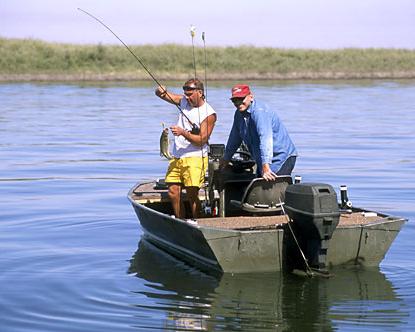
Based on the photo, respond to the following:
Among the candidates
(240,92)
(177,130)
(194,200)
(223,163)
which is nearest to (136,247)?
(194,200)

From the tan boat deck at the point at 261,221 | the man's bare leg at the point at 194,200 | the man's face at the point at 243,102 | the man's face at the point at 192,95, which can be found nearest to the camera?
the tan boat deck at the point at 261,221

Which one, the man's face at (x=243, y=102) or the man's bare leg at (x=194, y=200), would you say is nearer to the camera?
the man's face at (x=243, y=102)

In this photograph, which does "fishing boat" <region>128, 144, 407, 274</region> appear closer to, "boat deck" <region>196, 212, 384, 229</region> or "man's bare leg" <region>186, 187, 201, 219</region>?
"boat deck" <region>196, 212, 384, 229</region>

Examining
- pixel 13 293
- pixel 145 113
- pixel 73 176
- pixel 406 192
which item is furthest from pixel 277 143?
pixel 145 113

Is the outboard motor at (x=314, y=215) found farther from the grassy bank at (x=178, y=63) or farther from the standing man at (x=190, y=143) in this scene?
the grassy bank at (x=178, y=63)

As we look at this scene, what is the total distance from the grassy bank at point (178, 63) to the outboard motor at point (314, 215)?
132ft

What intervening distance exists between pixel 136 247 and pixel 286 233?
2.79 m

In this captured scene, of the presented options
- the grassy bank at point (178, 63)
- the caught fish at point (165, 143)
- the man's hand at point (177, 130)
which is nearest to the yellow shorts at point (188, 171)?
the caught fish at point (165, 143)

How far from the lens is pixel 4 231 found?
39.1 feet

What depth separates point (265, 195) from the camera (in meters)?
9.46

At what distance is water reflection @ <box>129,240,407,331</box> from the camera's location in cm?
792

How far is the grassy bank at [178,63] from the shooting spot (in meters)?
49.4

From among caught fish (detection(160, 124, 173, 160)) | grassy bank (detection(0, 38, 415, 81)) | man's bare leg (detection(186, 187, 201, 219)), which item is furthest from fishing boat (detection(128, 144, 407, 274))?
grassy bank (detection(0, 38, 415, 81))

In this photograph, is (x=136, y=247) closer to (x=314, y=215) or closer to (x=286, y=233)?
(x=286, y=233)
